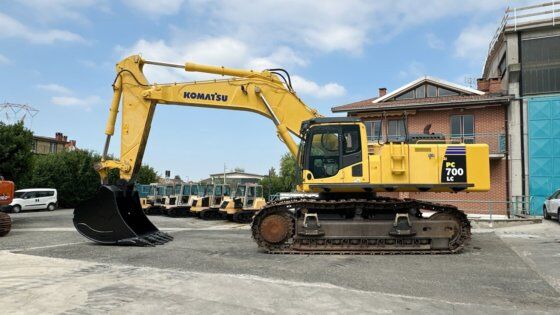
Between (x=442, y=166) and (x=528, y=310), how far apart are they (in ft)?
17.3

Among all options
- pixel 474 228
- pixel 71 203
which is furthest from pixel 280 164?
pixel 474 228

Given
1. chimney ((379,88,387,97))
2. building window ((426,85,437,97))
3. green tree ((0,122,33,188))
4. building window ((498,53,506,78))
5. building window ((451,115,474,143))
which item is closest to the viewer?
green tree ((0,122,33,188))

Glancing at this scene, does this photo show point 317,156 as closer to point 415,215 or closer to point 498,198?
point 415,215

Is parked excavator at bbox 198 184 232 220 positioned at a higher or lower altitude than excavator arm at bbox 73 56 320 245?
lower

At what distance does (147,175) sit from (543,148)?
3703cm

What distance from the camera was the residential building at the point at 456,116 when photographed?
23.8 metres

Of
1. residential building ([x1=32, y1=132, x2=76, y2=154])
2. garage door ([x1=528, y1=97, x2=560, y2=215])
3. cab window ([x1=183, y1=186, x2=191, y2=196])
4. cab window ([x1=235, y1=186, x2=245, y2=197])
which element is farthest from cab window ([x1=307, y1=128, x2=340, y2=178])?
residential building ([x1=32, y1=132, x2=76, y2=154])

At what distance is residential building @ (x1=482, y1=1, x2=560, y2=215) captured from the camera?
74.0 feet

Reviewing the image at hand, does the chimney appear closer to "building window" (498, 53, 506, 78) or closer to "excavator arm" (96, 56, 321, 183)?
"building window" (498, 53, 506, 78)

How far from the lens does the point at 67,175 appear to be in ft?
129

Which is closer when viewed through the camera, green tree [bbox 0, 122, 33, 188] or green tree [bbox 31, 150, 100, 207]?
green tree [bbox 0, 122, 33, 188]

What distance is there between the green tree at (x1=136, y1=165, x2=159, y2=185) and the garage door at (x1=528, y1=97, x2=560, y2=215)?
3560 cm

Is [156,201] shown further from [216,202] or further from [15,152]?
[15,152]

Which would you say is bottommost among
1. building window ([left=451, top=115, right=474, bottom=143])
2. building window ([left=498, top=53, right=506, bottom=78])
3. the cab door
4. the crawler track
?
the crawler track
